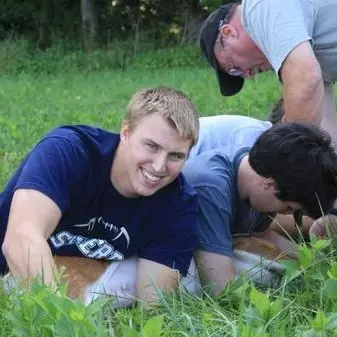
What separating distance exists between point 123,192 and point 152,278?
13.9 inches

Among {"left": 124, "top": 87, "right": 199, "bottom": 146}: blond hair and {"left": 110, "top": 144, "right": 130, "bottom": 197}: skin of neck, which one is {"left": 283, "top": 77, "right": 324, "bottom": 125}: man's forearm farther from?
{"left": 110, "top": 144, "right": 130, "bottom": 197}: skin of neck

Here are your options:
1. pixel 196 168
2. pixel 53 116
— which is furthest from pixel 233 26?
pixel 53 116

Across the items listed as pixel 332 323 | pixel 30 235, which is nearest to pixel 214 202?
pixel 30 235

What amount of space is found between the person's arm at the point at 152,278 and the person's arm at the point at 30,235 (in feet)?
1.65

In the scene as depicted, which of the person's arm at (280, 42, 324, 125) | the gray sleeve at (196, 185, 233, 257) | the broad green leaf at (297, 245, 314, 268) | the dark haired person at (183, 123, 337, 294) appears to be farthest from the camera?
the person's arm at (280, 42, 324, 125)

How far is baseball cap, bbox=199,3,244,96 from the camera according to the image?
4695 mm

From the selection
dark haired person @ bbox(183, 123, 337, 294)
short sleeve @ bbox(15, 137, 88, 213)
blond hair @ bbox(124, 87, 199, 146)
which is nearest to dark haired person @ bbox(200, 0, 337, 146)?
dark haired person @ bbox(183, 123, 337, 294)

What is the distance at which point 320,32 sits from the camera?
448 cm

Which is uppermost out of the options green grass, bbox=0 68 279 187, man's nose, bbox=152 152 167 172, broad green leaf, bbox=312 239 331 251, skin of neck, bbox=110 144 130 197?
man's nose, bbox=152 152 167 172

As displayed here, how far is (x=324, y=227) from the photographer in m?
4.45

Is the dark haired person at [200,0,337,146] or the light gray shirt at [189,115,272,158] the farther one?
the light gray shirt at [189,115,272,158]

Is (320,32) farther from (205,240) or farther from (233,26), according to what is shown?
(205,240)

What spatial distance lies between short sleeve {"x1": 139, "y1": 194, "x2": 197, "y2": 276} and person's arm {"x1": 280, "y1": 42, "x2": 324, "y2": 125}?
2.49ft

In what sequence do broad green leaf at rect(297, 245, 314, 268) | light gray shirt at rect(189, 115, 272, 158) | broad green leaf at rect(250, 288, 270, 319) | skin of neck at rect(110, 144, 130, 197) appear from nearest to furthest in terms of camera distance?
broad green leaf at rect(250, 288, 270, 319) < broad green leaf at rect(297, 245, 314, 268) < skin of neck at rect(110, 144, 130, 197) < light gray shirt at rect(189, 115, 272, 158)
